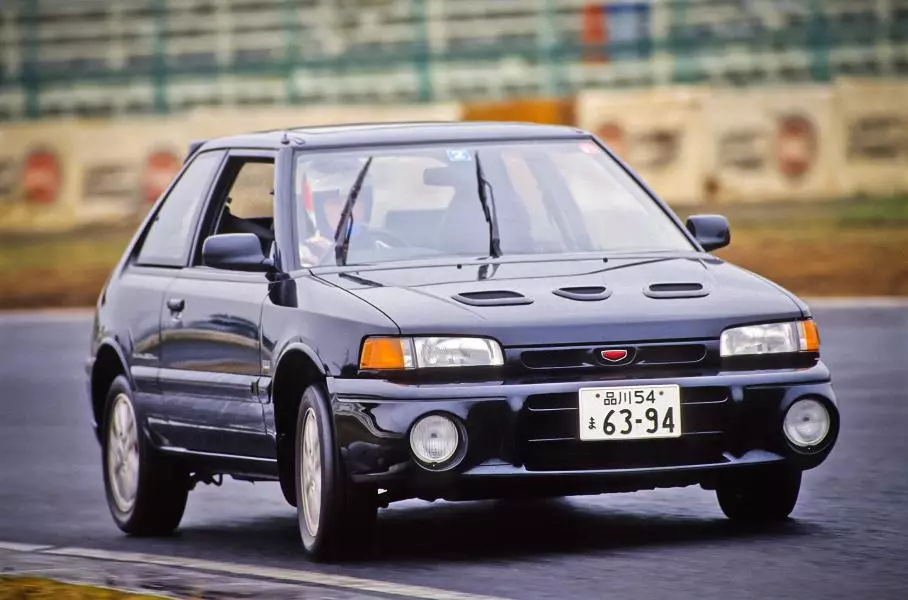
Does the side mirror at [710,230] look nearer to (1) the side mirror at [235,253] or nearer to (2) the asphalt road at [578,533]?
(2) the asphalt road at [578,533]

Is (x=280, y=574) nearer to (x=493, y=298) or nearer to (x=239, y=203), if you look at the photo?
(x=493, y=298)

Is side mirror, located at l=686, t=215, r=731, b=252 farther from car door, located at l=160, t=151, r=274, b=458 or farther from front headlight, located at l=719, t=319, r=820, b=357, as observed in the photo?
car door, located at l=160, t=151, r=274, b=458

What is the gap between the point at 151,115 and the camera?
35.3 meters

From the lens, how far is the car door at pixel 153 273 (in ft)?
33.4

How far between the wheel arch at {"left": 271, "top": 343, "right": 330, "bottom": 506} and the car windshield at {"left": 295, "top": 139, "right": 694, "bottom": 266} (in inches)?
20.5

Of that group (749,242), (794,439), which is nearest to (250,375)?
(794,439)

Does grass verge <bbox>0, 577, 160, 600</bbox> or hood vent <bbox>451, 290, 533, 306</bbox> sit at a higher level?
hood vent <bbox>451, 290, 533, 306</bbox>

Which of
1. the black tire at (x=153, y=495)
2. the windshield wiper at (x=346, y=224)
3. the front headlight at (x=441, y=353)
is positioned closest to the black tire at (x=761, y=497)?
the front headlight at (x=441, y=353)

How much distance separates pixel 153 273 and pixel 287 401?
1.79m

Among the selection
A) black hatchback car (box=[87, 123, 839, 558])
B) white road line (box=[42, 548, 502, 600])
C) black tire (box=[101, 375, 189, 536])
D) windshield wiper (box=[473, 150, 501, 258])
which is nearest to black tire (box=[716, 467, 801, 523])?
black hatchback car (box=[87, 123, 839, 558])

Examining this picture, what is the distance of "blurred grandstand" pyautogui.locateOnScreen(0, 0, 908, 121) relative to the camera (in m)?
31.7

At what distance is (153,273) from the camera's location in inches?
412

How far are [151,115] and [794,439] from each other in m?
27.7

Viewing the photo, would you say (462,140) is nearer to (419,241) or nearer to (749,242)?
(419,241)
